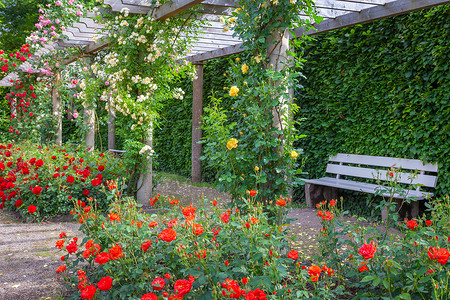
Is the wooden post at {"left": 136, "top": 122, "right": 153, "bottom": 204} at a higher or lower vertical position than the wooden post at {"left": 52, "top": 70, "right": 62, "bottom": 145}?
lower

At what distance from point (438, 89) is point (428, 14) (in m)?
0.84

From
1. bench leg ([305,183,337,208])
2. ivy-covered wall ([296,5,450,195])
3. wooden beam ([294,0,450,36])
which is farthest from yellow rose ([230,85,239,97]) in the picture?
bench leg ([305,183,337,208])

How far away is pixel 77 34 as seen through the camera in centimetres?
698

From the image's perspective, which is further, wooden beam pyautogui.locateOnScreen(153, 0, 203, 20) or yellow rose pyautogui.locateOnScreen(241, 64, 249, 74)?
wooden beam pyautogui.locateOnScreen(153, 0, 203, 20)

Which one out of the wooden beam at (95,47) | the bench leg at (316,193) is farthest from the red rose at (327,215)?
the wooden beam at (95,47)

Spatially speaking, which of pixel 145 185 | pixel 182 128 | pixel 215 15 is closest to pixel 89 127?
pixel 182 128

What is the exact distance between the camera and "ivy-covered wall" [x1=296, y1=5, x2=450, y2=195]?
4.12m

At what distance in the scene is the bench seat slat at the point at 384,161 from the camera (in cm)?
430

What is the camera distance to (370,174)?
4.85 m

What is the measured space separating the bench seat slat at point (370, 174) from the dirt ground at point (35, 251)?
2.24ft

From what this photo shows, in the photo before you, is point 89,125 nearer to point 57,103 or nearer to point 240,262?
point 57,103

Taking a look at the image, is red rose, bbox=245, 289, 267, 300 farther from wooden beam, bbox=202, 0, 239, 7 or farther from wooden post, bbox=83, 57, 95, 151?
wooden post, bbox=83, 57, 95, 151

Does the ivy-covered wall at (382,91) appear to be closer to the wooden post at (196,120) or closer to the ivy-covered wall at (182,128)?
the ivy-covered wall at (182,128)

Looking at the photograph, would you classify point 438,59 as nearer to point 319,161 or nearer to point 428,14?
point 428,14
